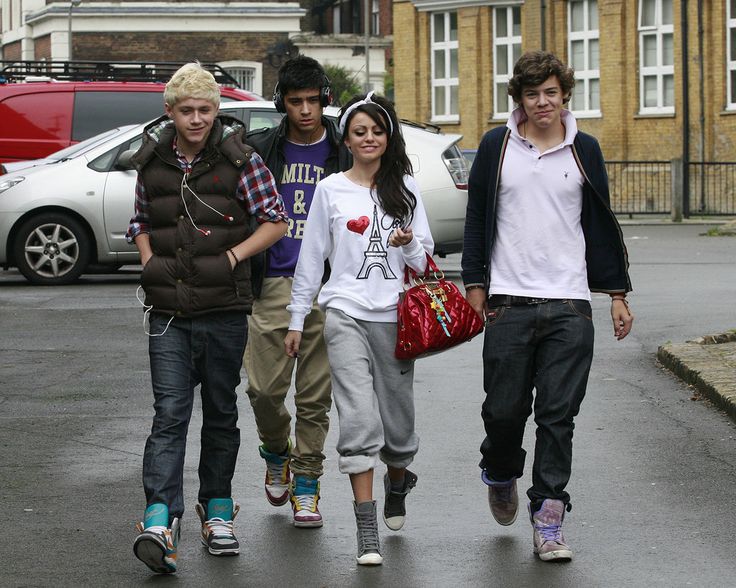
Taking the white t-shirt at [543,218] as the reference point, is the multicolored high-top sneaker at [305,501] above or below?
below

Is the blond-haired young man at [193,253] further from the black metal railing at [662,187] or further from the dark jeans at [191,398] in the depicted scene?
the black metal railing at [662,187]

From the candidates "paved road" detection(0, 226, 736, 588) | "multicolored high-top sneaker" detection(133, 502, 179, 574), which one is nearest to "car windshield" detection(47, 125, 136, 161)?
"paved road" detection(0, 226, 736, 588)

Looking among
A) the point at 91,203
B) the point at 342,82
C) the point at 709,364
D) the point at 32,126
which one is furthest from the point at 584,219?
the point at 342,82

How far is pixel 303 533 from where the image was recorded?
6.52 m

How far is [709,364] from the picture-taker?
34.8 feet

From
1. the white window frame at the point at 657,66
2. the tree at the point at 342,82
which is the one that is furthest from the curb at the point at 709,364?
the tree at the point at 342,82

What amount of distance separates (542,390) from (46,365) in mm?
6239

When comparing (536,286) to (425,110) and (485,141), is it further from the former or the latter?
(425,110)

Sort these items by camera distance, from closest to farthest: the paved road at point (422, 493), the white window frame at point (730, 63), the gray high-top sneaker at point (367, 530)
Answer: the paved road at point (422, 493)
the gray high-top sneaker at point (367, 530)
the white window frame at point (730, 63)

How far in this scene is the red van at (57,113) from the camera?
2016 cm

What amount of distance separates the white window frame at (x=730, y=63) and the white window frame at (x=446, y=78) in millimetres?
8778

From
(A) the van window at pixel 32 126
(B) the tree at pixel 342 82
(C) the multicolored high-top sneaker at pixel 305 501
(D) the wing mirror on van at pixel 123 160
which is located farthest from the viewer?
(B) the tree at pixel 342 82

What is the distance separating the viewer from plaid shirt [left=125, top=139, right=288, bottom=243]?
6125 millimetres

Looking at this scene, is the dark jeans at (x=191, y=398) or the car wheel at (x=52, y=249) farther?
the car wheel at (x=52, y=249)
